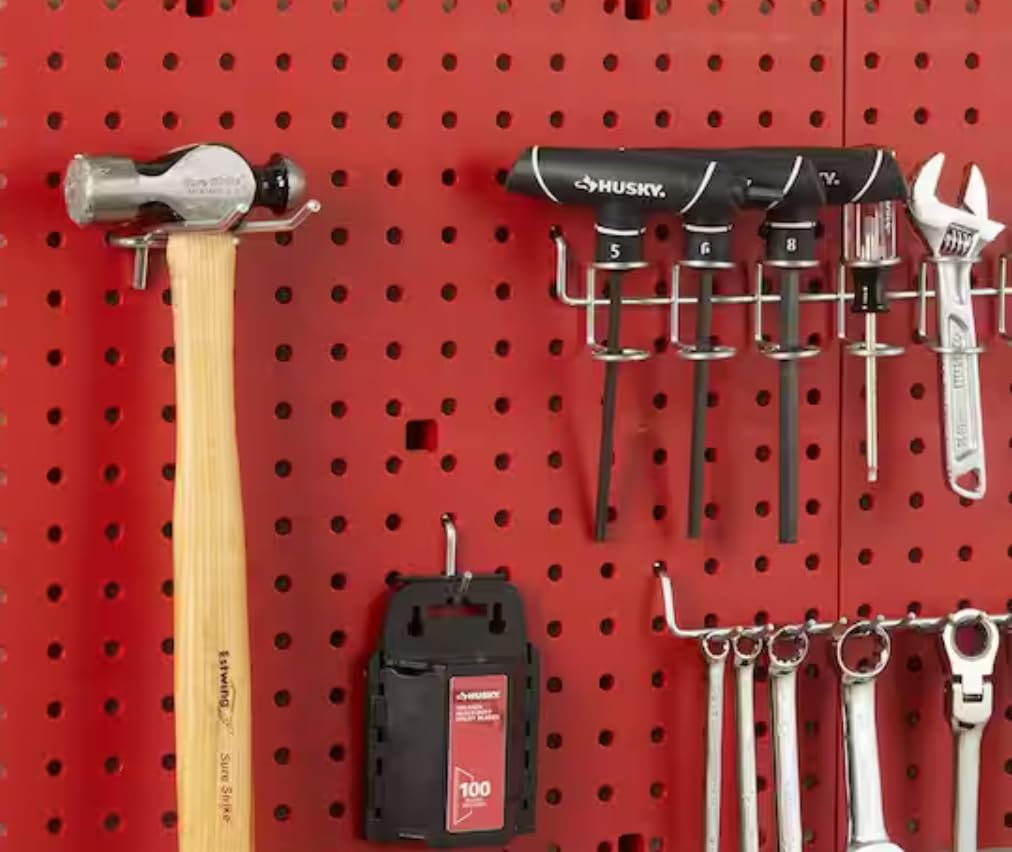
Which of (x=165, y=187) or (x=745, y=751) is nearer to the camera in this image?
(x=165, y=187)

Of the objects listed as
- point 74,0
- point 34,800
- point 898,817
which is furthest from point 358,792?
point 74,0

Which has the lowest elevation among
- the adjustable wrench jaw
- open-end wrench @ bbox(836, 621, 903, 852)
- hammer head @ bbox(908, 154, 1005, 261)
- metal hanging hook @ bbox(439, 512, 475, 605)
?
open-end wrench @ bbox(836, 621, 903, 852)

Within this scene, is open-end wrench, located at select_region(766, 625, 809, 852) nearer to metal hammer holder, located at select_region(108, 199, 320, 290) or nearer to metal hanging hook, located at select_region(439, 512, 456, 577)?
metal hanging hook, located at select_region(439, 512, 456, 577)

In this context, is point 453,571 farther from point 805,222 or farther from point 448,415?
point 805,222

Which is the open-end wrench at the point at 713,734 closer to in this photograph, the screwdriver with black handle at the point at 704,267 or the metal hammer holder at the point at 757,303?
the screwdriver with black handle at the point at 704,267

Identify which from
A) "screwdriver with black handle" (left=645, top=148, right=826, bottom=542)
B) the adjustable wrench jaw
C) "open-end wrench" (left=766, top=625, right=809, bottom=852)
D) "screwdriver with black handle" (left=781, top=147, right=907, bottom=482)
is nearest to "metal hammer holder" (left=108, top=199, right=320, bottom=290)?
"screwdriver with black handle" (left=645, top=148, right=826, bottom=542)

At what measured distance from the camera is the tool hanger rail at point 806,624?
1.46 meters

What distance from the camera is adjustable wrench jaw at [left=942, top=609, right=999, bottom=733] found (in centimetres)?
148

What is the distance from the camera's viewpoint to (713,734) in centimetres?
146

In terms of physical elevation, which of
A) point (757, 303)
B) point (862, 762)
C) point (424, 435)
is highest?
point (757, 303)

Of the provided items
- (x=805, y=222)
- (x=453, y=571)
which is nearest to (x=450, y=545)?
(x=453, y=571)

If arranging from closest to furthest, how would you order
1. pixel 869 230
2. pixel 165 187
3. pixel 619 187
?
pixel 165 187
pixel 619 187
pixel 869 230

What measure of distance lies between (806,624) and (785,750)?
101 mm

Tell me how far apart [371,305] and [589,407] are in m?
0.19
